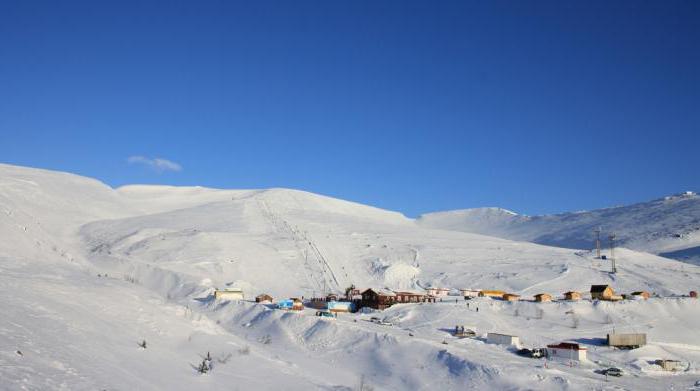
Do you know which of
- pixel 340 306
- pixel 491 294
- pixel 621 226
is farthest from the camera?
pixel 621 226

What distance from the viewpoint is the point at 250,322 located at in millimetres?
34594

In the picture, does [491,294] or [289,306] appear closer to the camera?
[289,306]

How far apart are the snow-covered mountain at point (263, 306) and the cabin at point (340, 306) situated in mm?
3345

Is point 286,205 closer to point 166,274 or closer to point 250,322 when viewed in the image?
point 166,274

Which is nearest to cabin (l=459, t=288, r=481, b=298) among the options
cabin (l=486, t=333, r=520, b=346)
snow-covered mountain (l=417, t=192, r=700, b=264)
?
cabin (l=486, t=333, r=520, b=346)

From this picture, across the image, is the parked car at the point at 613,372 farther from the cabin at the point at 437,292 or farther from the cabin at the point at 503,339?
the cabin at the point at 437,292

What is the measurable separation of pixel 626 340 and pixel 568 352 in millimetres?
5618

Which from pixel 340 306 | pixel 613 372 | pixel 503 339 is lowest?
pixel 613 372

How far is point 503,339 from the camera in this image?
30531mm

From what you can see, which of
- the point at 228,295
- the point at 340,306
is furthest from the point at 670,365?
the point at 228,295

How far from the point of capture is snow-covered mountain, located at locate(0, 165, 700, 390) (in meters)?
13.5

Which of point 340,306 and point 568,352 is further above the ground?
point 340,306

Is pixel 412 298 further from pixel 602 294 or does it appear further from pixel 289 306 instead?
pixel 602 294

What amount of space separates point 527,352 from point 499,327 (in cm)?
653
